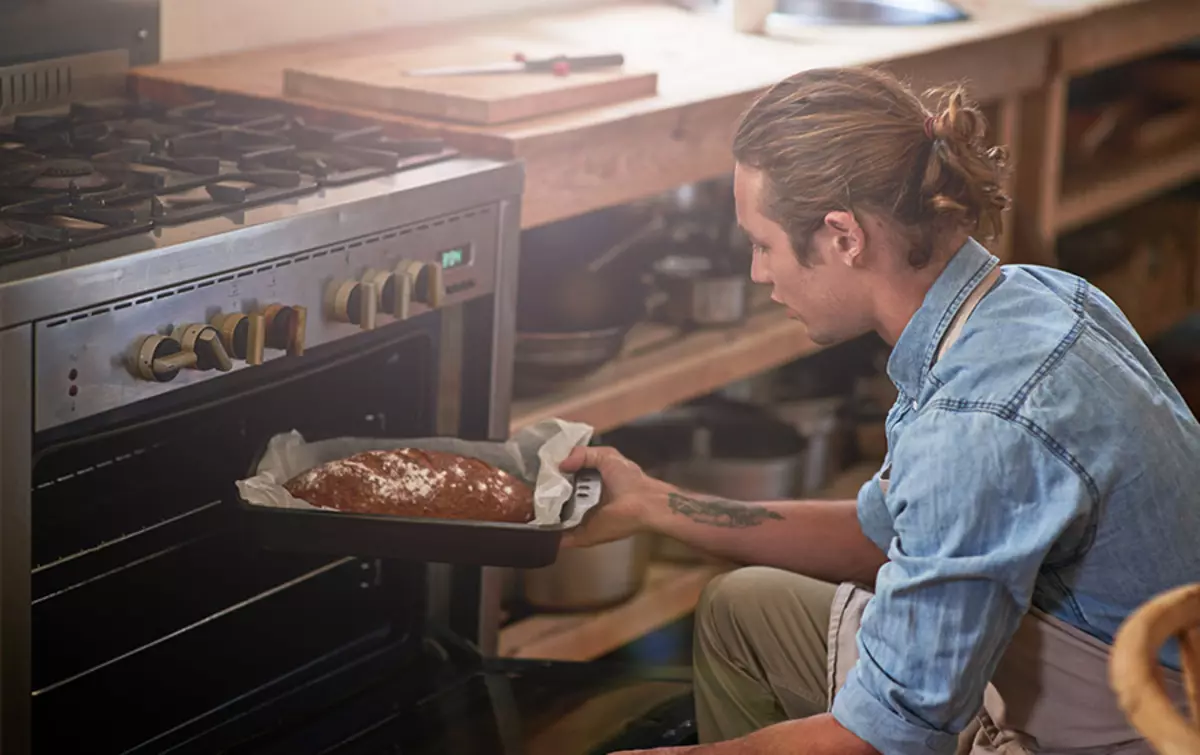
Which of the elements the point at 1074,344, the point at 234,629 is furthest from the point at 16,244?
the point at 1074,344

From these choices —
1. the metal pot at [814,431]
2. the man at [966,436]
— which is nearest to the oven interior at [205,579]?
the man at [966,436]

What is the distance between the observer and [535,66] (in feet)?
7.33

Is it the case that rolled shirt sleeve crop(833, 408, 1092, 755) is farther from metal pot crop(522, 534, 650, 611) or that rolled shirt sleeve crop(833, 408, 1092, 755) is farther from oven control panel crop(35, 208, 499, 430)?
metal pot crop(522, 534, 650, 611)

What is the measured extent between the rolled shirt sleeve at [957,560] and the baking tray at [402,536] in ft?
1.38

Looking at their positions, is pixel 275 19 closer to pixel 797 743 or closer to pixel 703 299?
pixel 703 299

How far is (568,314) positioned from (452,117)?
0.44 metres

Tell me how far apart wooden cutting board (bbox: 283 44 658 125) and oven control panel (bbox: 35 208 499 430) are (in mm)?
193

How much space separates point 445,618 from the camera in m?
2.11

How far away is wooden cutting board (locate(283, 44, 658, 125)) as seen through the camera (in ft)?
6.72

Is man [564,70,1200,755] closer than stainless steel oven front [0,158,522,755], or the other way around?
man [564,70,1200,755]

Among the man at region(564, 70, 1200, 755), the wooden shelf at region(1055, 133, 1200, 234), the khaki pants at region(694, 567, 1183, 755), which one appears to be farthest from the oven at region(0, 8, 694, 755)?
the wooden shelf at region(1055, 133, 1200, 234)

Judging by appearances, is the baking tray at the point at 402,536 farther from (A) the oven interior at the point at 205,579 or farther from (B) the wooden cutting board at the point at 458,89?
(B) the wooden cutting board at the point at 458,89

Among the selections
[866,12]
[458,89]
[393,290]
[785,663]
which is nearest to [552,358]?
[458,89]

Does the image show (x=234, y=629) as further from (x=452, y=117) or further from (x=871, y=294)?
(x=871, y=294)
